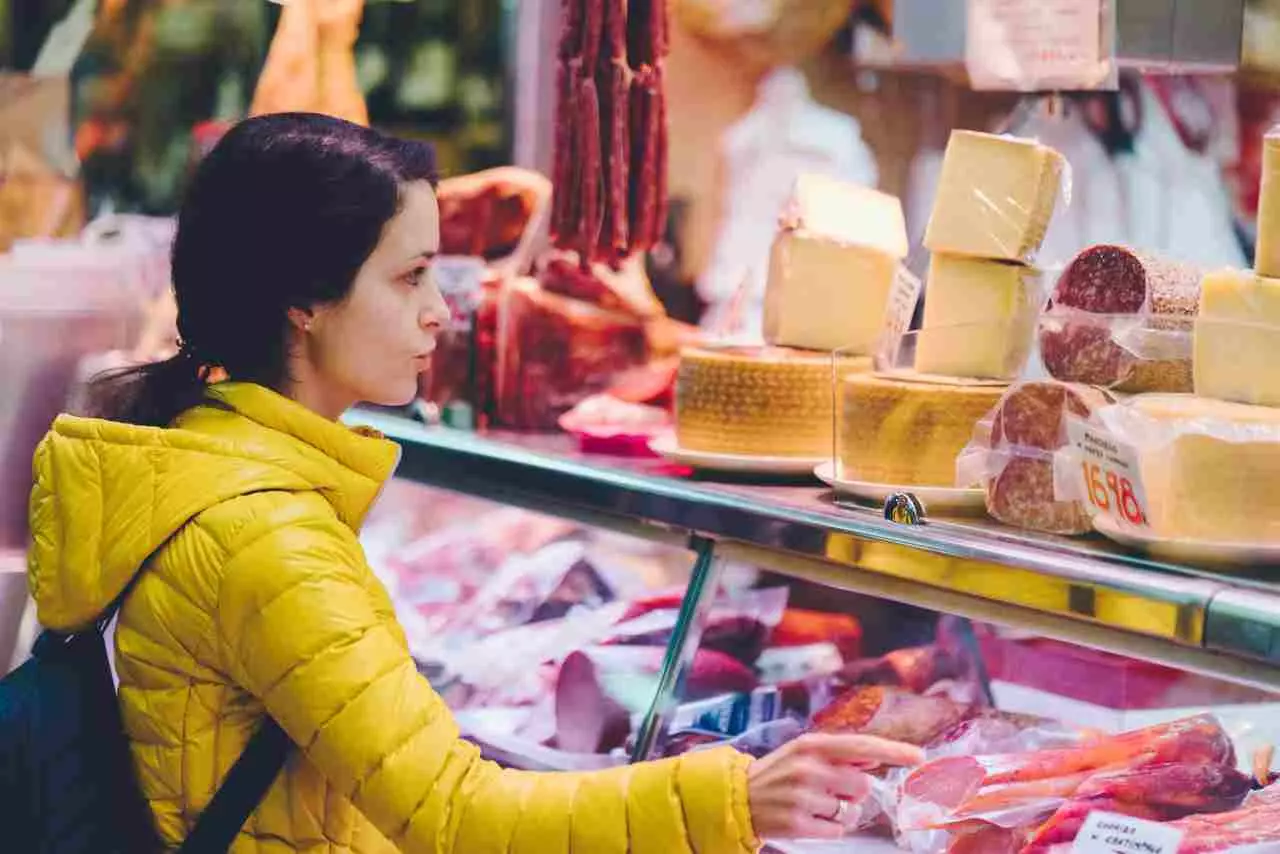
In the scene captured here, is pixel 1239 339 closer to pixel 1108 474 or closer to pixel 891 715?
pixel 1108 474

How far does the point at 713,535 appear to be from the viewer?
230 cm

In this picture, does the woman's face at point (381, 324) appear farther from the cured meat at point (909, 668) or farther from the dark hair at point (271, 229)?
the cured meat at point (909, 668)

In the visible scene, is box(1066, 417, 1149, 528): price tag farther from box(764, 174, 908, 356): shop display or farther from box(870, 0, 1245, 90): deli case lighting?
box(870, 0, 1245, 90): deli case lighting

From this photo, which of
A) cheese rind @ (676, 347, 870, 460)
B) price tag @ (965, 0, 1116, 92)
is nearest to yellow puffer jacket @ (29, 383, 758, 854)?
cheese rind @ (676, 347, 870, 460)

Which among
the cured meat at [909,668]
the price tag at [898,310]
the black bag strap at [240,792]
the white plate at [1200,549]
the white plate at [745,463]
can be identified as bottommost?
the cured meat at [909,668]

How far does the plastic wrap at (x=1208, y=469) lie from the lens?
5.59 ft

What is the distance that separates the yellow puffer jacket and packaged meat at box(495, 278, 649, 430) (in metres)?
1.37

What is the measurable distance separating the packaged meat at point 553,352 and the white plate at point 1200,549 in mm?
1633

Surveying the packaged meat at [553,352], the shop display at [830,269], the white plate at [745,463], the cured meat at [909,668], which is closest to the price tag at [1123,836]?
the cured meat at [909,668]

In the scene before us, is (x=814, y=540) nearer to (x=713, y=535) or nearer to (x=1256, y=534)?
(x=713, y=535)

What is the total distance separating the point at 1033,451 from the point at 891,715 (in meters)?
0.60

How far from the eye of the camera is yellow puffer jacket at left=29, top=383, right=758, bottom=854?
158 cm

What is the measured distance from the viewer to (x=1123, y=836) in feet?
6.15

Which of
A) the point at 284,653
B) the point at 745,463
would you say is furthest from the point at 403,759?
the point at 745,463
